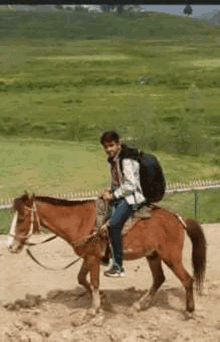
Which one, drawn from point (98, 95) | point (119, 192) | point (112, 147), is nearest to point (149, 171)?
point (119, 192)

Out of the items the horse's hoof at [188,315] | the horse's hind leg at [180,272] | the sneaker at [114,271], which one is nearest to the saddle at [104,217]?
the sneaker at [114,271]

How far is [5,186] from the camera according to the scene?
59.0 ft

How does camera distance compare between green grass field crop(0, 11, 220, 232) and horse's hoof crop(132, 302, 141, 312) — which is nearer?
horse's hoof crop(132, 302, 141, 312)

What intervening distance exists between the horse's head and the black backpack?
1.40 m

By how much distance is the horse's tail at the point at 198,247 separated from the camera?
821 centimetres

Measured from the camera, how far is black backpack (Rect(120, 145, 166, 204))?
7.48 m

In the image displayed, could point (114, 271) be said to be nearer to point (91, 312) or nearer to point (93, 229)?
point (93, 229)

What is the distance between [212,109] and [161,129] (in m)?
9.23

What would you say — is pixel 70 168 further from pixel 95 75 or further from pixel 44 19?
pixel 44 19

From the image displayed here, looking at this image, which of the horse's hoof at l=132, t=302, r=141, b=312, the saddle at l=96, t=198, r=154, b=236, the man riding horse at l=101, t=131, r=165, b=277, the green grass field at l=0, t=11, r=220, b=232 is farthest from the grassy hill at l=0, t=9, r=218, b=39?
the man riding horse at l=101, t=131, r=165, b=277

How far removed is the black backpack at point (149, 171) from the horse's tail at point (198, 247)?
91 cm

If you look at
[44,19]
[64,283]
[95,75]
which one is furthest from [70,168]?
[44,19]

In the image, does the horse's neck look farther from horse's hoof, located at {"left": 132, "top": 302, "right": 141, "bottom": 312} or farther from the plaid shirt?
horse's hoof, located at {"left": 132, "top": 302, "right": 141, "bottom": 312}

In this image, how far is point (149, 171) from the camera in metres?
7.51
